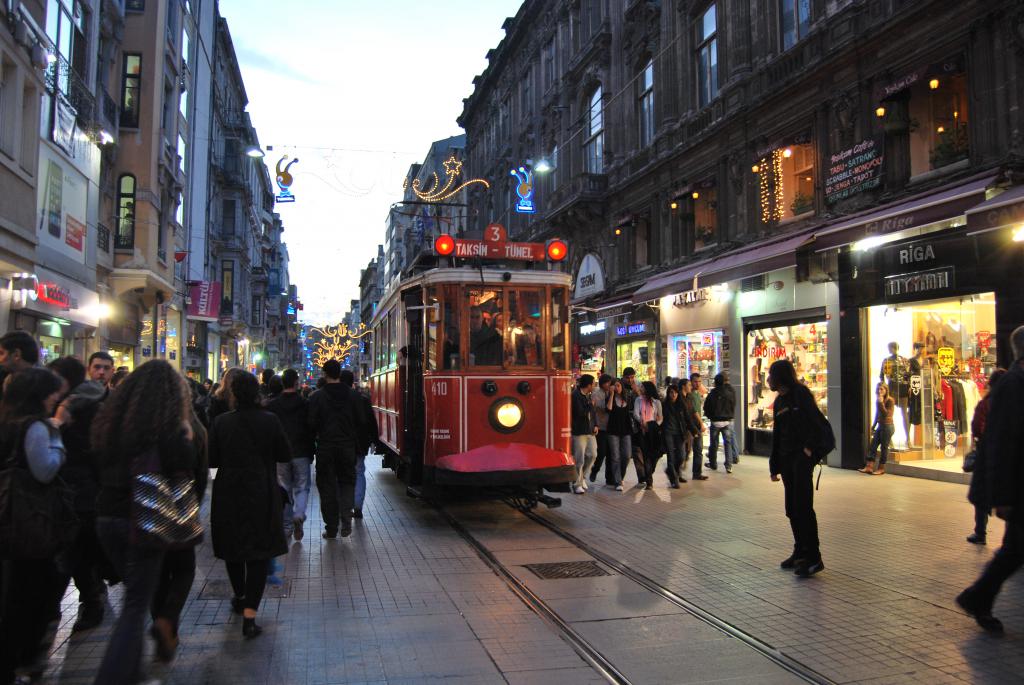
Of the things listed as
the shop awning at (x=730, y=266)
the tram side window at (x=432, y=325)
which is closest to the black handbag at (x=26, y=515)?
the tram side window at (x=432, y=325)

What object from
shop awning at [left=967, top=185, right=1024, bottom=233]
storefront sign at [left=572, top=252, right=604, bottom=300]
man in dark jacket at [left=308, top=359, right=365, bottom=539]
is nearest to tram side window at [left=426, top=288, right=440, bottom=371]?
man in dark jacket at [left=308, top=359, right=365, bottom=539]

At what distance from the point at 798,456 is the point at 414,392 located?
5112 millimetres

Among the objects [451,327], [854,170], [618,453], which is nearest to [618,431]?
[618,453]

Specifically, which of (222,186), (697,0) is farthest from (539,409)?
(222,186)

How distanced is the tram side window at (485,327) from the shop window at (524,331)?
12 centimetres

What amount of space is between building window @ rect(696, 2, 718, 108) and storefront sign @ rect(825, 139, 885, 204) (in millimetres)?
5645

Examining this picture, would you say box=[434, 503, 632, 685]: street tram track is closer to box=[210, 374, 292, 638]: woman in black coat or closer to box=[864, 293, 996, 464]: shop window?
box=[210, 374, 292, 638]: woman in black coat

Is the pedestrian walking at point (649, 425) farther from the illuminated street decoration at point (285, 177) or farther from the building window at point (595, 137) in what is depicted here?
the building window at point (595, 137)

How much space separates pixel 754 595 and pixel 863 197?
10.2m

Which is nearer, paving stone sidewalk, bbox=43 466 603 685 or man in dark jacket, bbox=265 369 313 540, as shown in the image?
paving stone sidewalk, bbox=43 466 603 685

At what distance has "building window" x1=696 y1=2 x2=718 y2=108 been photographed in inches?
773

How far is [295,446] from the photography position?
834 centimetres

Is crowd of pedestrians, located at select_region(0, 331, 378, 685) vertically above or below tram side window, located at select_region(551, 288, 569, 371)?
below

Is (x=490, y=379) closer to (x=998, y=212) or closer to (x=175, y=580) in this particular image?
(x=175, y=580)
